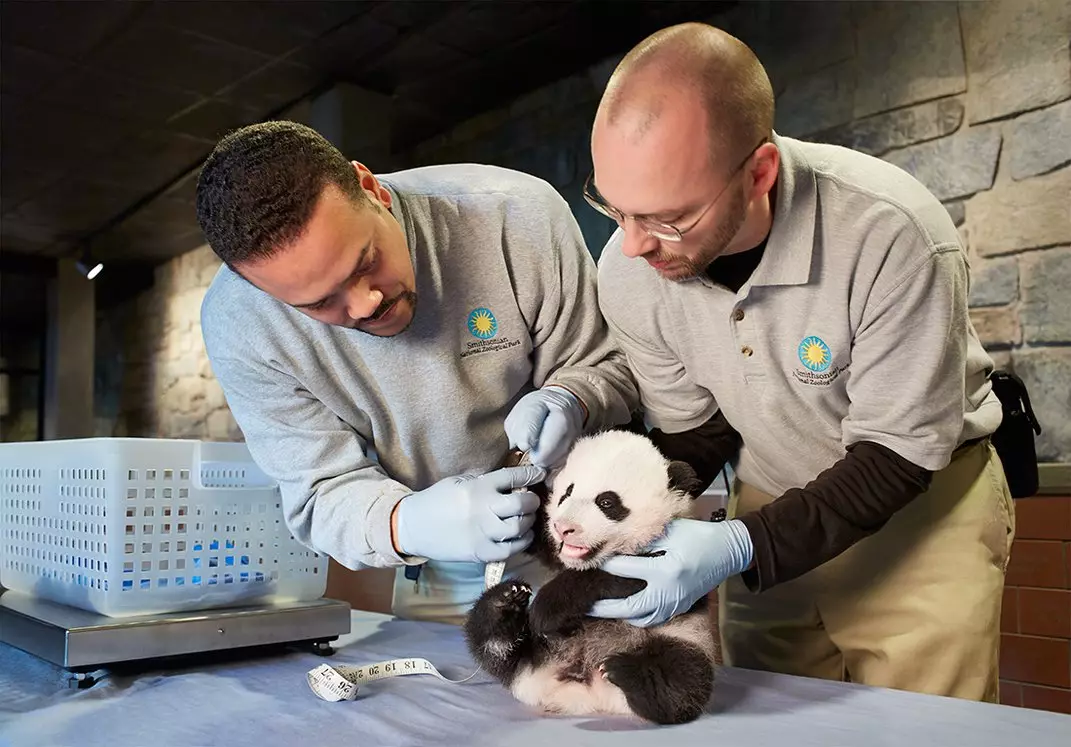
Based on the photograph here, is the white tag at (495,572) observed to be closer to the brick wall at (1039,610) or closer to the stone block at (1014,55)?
the brick wall at (1039,610)

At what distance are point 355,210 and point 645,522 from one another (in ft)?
1.86

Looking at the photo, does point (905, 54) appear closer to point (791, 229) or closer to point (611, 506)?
point (791, 229)

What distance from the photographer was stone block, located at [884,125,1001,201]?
2.19 m

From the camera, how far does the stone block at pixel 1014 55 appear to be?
81.5 inches

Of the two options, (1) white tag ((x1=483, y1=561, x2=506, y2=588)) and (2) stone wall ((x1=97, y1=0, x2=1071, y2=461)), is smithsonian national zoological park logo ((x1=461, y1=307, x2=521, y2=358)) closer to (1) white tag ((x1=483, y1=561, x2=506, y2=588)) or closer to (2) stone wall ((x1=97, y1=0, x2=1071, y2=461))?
(1) white tag ((x1=483, y1=561, x2=506, y2=588))

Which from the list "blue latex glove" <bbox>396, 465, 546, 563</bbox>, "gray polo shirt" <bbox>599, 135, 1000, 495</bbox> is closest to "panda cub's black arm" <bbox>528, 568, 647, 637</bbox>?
"blue latex glove" <bbox>396, 465, 546, 563</bbox>

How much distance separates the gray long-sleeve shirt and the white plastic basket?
0.09 meters

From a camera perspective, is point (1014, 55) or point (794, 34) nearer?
point (1014, 55)

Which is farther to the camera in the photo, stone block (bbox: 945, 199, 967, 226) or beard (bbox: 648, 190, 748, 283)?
stone block (bbox: 945, 199, 967, 226)

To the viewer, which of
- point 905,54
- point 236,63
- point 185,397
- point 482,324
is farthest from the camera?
point 185,397

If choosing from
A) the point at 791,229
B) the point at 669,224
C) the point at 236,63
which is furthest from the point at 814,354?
the point at 236,63

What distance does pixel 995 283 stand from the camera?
2189mm

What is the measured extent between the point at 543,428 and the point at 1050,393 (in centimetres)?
156

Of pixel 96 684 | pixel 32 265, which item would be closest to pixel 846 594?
pixel 96 684
